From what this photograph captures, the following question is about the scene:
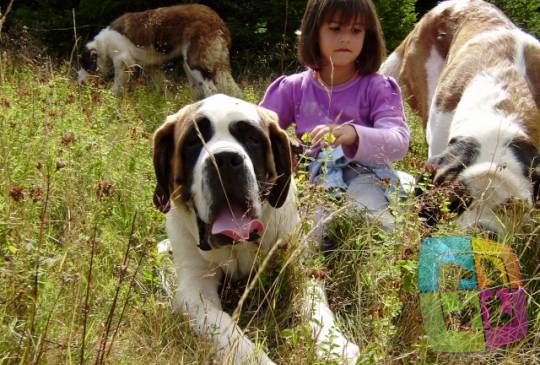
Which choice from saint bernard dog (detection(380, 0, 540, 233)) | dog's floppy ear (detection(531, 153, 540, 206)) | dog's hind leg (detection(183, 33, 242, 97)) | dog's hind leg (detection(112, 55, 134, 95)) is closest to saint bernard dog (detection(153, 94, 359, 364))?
saint bernard dog (detection(380, 0, 540, 233))

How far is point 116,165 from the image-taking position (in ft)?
10.3

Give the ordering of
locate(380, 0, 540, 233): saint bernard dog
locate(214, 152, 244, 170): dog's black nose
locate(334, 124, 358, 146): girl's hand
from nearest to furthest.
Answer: locate(214, 152, 244, 170): dog's black nose, locate(380, 0, 540, 233): saint bernard dog, locate(334, 124, 358, 146): girl's hand

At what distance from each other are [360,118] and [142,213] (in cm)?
123

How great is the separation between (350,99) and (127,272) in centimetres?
157

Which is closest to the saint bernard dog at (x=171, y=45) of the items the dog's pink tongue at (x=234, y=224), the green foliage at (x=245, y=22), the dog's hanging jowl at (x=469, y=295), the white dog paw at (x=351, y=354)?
the green foliage at (x=245, y=22)

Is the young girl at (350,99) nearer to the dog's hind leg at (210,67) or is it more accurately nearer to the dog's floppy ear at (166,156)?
the dog's floppy ear at (166,156)

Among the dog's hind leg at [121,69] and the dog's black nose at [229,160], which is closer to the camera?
the dog's black nose at [229,160]

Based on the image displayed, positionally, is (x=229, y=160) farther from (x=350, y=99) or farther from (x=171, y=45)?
(x=171, y=45)

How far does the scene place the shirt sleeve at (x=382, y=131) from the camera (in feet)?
9.61

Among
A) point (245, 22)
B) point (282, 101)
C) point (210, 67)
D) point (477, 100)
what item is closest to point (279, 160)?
point (282, 101)

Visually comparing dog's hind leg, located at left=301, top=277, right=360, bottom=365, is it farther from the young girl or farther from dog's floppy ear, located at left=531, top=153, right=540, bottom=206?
dog's floppy ear, located at left=531, top=153, right=540, bottom=206

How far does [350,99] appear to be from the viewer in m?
3.26

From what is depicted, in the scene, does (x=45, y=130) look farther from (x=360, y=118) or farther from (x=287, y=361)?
(x=287, y=361)

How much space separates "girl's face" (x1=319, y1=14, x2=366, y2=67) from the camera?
3178 millimetres
